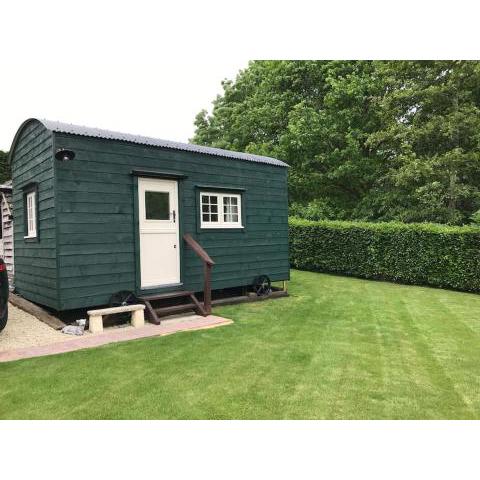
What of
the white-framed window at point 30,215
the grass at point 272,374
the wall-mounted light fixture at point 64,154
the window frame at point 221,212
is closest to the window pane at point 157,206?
the window frame at point 221,212

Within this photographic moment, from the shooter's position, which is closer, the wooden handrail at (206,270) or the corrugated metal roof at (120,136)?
the corrugated metal roof at (120,136)

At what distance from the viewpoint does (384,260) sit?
11.1 meters

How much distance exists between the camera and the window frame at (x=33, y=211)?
6.63 metres

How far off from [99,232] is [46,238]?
0.83m

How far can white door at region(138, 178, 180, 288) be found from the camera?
6895 millimetres

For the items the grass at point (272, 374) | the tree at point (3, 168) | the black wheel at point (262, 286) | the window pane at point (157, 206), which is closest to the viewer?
the grass at point (272, 374)

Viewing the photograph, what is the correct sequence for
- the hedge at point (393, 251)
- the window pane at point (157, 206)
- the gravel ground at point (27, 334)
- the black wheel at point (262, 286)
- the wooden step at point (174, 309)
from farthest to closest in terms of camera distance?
the hedge at point (393, 251) → the black wheel at point (262, 286) → the window pane at point (157, 206) → the wooden step at point (174, 309) → the gravel ground at point (27, 334)

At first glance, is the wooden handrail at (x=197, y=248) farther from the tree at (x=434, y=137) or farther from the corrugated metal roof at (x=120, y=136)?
the tree at (x=434, y=137)

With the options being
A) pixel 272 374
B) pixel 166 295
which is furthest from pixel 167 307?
pixel 272 374

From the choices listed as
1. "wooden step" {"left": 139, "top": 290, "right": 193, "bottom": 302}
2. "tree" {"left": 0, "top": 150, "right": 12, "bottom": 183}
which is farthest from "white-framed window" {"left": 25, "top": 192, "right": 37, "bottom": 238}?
"tree" {"left": 0, "top": 150, "right": 12, "bottom": 183}

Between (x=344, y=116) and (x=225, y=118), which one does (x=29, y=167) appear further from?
(x=225, y=118)

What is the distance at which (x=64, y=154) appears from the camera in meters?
5.78

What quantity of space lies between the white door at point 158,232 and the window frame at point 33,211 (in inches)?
65.7
